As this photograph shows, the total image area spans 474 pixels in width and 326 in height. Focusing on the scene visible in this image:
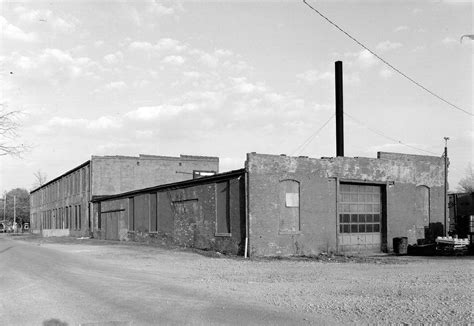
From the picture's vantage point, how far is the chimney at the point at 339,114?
1264 inches

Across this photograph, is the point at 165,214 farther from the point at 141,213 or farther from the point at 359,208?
the point at 359,208

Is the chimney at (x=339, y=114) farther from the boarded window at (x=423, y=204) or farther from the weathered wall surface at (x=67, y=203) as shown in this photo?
the weathered wall surface at (x=67, y=203)

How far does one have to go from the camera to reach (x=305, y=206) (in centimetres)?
2336

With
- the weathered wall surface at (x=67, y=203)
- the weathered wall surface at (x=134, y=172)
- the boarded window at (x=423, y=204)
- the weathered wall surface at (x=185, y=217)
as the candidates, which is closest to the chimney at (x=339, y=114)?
the boarded window at (x=423, y=204)

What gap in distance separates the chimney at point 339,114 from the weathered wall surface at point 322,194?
435cm

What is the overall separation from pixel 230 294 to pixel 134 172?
39.5 m

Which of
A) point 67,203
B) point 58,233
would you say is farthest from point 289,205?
point 67,203

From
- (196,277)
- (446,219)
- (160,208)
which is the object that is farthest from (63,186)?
(196,277)

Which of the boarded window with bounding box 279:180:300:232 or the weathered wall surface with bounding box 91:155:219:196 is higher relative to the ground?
the weathered wall surface with bounding box 91:155:219:196

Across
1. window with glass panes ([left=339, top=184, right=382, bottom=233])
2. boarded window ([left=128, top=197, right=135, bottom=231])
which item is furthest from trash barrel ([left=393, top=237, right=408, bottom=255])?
boarded window ([left=128, top=197, right=135, bottom=231])

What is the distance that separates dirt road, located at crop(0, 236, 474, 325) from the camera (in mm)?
8422

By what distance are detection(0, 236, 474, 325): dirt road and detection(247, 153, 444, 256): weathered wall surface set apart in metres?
4.95

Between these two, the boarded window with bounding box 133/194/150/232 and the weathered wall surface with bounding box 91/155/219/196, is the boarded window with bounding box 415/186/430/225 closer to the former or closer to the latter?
the boarded window with bounding box 133/194/150/232

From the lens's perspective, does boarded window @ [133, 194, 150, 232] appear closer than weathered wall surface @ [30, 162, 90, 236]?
Yes
